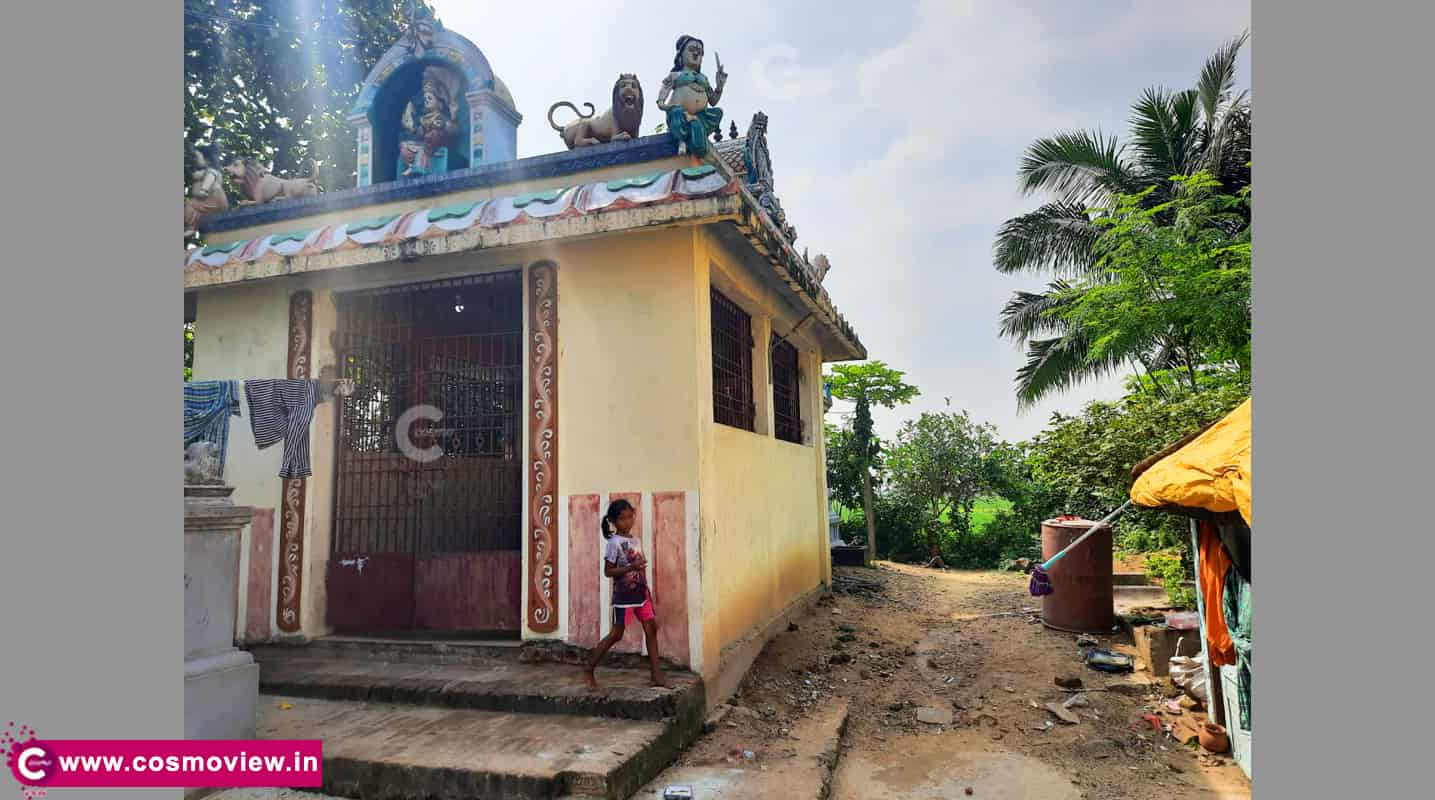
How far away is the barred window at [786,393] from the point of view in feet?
30.5

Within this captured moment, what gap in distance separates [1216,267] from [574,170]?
27.1 feet

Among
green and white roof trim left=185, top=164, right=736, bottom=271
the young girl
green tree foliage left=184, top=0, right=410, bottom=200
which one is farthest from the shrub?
green tree foliage left=184, top=0, right=410, bottom=200

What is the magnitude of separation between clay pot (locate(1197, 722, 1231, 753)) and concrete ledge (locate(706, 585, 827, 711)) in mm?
3378

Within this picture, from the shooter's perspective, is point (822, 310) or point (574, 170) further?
point (822, 310)

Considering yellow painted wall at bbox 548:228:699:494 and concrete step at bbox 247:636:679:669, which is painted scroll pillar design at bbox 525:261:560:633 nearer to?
yellow painted wall at bbox 548:228:699:494

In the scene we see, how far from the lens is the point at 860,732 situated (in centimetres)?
579

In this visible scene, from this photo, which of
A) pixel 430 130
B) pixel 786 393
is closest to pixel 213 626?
pixel 430 130

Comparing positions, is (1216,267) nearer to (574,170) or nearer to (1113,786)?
(1113,786)

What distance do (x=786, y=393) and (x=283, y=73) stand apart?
34.0 ft

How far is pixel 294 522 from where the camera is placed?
21.8 ft

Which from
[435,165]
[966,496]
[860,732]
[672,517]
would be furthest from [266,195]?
[966,496]

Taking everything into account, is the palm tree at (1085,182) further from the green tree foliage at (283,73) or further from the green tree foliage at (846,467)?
the green tree foliage at (283,73)

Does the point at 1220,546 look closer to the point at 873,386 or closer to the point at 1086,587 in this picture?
the point at 1086,587

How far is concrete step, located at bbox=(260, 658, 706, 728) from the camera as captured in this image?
16.3ft
